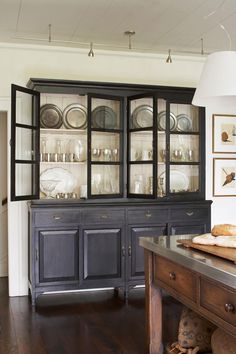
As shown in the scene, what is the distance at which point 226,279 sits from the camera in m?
1.87

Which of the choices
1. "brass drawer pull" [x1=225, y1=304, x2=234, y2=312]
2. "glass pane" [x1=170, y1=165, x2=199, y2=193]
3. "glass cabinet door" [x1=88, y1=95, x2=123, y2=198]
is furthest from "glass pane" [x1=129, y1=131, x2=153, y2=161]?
"brass drawer pull" [x1=225, y1=304, x2=234, y2=312]

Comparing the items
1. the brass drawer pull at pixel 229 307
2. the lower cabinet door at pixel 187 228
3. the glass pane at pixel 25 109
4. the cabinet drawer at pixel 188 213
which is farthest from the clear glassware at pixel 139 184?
the brass drawer pull at pixel 229 307

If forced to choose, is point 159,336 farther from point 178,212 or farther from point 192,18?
point 192,18

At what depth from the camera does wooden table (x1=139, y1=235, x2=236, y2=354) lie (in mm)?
1927

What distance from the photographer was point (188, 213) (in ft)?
15.5

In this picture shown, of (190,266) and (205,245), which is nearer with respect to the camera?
(190,266)

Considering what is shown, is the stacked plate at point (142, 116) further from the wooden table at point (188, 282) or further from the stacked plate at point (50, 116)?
the wooden table at point (188, 282)

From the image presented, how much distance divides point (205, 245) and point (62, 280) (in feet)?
7.53

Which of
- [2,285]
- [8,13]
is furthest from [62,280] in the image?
[8,13]

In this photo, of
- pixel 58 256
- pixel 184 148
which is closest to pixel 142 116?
pixel 184 148

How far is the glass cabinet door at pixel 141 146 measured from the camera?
465cm

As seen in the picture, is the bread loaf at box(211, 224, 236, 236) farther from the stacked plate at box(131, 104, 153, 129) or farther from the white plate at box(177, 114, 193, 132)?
the white plate at box(177, 114, 193, 132)

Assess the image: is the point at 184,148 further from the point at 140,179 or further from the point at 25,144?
the point at 25,144

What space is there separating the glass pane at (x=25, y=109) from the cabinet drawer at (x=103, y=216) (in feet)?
3.66
